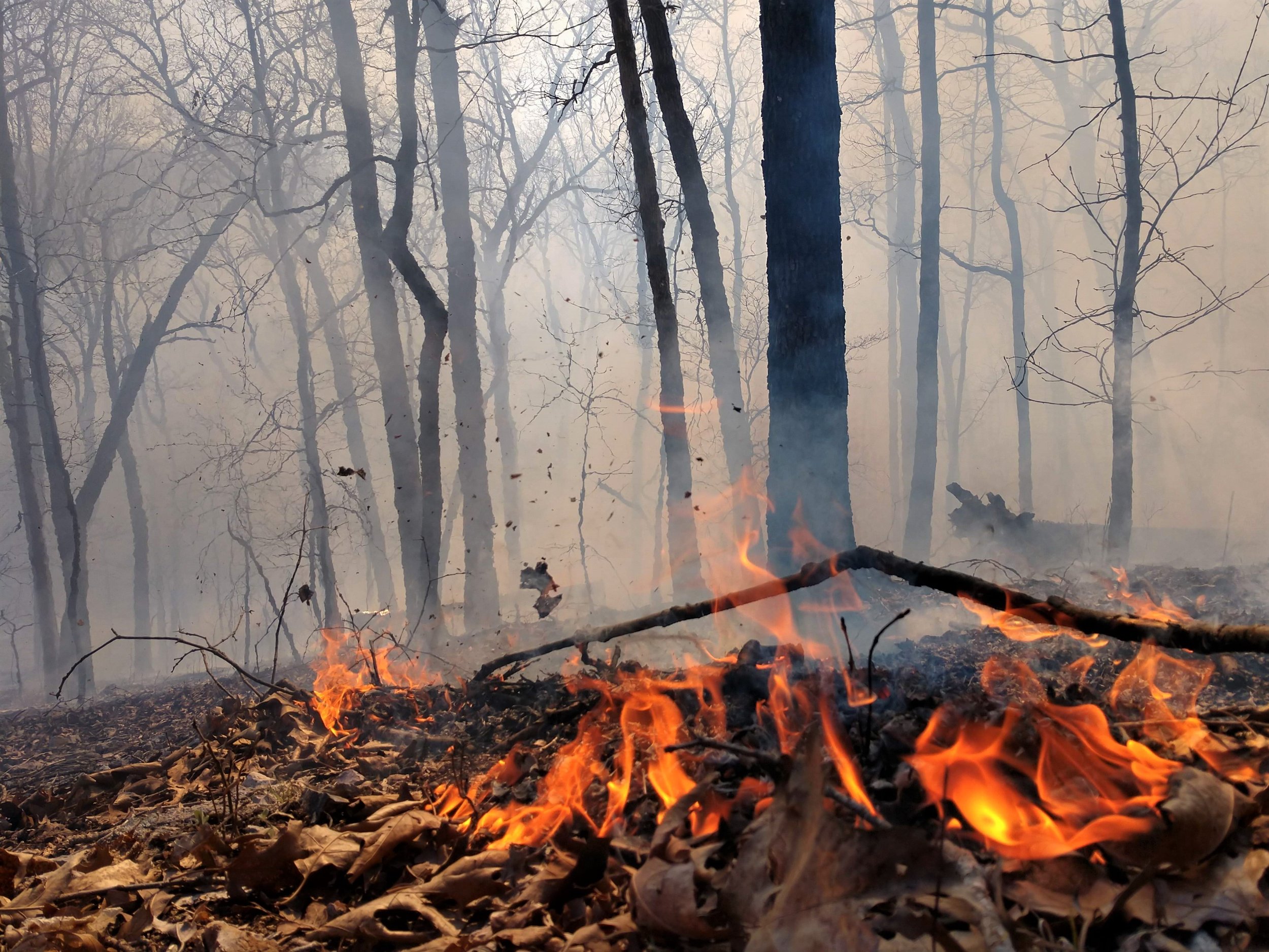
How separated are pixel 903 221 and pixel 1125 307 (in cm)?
1744

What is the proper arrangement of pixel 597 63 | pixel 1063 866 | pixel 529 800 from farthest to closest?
pixel 597 63, pixel 529 800, pixel 1063 866

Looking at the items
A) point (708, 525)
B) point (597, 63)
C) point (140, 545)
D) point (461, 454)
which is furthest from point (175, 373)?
point (597, 63)

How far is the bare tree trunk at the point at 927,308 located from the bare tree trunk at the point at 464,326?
27.7 feet

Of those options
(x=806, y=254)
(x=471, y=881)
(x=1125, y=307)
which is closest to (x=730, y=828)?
(x=471, y=881)

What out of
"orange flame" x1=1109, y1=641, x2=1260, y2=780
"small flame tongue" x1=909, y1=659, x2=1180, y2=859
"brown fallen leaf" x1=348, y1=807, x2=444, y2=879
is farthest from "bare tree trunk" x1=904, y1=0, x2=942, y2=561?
"brown fallen leaf" x1=348, y1=807, x2=444, y2=879

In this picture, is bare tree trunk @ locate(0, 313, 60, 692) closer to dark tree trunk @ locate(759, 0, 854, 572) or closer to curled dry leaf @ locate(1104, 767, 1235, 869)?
dark tree trunk @ locate(759, 0, 854, 572)

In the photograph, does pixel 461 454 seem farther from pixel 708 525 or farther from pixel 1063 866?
pixel 1063 866

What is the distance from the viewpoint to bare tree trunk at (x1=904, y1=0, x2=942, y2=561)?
1478 cm

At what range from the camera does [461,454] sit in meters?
15.5

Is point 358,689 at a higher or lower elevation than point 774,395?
lower

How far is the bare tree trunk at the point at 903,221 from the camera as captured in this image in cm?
2058

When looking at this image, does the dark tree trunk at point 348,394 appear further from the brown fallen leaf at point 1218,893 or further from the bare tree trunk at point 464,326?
the brown fallen leaf at point 1218,893

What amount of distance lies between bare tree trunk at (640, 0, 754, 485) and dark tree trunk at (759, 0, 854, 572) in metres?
1.05

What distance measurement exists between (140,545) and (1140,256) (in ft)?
83.8
